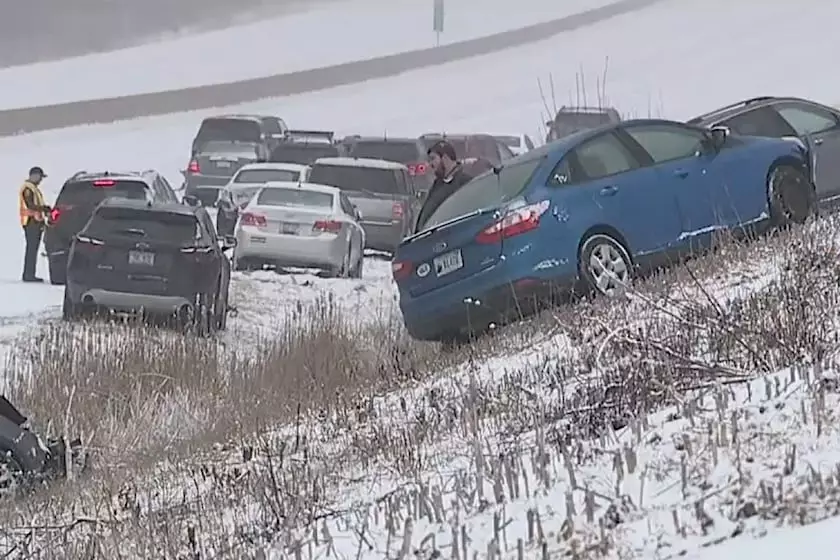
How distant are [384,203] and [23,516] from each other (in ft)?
49.7

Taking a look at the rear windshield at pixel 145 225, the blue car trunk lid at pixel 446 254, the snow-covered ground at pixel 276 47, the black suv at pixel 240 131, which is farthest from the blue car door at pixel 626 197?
the snow-covered ground at pixel 276 47

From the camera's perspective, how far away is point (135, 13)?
63.6m

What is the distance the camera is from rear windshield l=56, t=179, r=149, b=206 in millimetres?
19875

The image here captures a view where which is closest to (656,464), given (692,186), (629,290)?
(629,290)

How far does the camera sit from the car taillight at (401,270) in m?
12.2

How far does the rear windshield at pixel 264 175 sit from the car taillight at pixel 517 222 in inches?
523

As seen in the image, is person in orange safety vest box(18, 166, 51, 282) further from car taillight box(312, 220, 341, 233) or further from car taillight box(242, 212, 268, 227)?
car taillight box(312, 220, 341, 233)

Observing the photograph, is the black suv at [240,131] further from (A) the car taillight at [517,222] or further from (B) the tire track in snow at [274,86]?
(A) the car taillight at [517,222]

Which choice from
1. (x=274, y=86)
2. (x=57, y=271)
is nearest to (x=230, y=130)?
(x=57, y=271)

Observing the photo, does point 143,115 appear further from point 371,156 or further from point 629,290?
point 629,290

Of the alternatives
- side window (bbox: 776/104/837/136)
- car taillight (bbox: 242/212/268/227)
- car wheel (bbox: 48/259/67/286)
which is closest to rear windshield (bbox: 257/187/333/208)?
car taillight (bbox: 242/212/268/227)

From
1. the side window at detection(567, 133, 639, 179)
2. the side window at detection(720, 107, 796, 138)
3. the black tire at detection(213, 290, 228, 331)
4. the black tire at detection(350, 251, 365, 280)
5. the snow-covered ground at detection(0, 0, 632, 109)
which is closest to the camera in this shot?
the side window at detection(567, 133, 639, 179)

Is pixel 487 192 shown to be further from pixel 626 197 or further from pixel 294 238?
pixel 294 238

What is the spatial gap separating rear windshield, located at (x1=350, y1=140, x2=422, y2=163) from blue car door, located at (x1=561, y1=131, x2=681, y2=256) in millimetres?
15935
